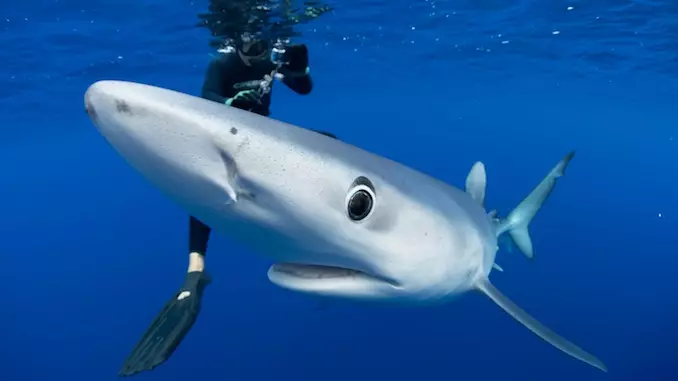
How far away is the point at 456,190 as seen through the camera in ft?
10.9

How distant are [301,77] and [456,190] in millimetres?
3346

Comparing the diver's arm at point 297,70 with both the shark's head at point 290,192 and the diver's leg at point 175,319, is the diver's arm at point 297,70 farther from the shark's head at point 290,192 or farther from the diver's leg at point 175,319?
the shark's head at point 290,192

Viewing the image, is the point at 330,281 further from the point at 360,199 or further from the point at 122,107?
the point at 122,107

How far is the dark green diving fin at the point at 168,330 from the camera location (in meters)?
2.89

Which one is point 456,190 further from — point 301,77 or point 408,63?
point 408,63

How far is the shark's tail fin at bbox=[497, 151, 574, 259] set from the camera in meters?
4.71

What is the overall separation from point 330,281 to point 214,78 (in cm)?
428

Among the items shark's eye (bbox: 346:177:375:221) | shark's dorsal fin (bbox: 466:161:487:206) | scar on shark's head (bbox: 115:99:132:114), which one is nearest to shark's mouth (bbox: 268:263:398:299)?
shark's eye (bbox: 346:177:375:221)

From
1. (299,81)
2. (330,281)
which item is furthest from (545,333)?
(299,81)

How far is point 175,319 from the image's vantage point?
132 inches

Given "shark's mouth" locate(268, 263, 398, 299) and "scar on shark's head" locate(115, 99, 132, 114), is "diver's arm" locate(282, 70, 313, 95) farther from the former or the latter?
"scar on shark's head" locate(115, 99, 132, 114)

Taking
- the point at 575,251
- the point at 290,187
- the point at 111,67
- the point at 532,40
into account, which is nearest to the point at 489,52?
the point at 532,40

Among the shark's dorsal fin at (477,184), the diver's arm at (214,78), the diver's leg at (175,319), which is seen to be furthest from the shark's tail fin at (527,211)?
the diver's arm at (214,78)

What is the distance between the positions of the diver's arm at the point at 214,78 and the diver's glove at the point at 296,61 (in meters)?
0.72
